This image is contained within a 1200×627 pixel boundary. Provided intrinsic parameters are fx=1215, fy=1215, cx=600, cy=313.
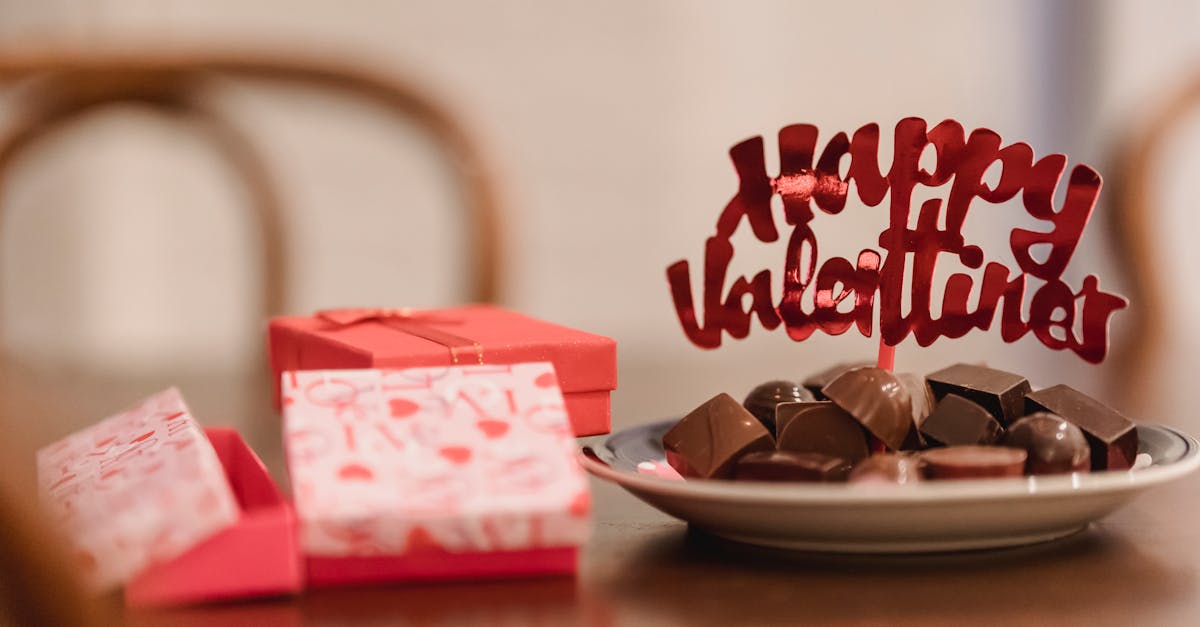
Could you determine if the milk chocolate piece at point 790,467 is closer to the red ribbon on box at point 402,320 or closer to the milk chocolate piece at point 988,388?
the milk chocolate piece at point 988,388

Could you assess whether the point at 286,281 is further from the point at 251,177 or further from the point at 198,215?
the point at 198,215

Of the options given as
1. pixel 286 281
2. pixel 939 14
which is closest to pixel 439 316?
pixel 286 281

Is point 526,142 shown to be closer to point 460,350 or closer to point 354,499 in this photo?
point 460,350

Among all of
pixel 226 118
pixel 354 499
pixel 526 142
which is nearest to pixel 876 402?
pixel 354 499

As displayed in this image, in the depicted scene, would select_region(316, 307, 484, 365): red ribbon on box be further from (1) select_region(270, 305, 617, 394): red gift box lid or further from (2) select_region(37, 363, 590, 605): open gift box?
(2) select_region(37, 363, 590, 605): open gift box

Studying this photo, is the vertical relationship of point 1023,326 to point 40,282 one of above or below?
above

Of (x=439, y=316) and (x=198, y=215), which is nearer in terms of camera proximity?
(x=439, y=316)

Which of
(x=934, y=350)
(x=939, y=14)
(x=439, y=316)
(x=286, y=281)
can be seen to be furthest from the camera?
(x=939, y=14)

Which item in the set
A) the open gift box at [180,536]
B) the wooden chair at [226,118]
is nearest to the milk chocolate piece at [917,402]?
the open gift box at [180,536]
